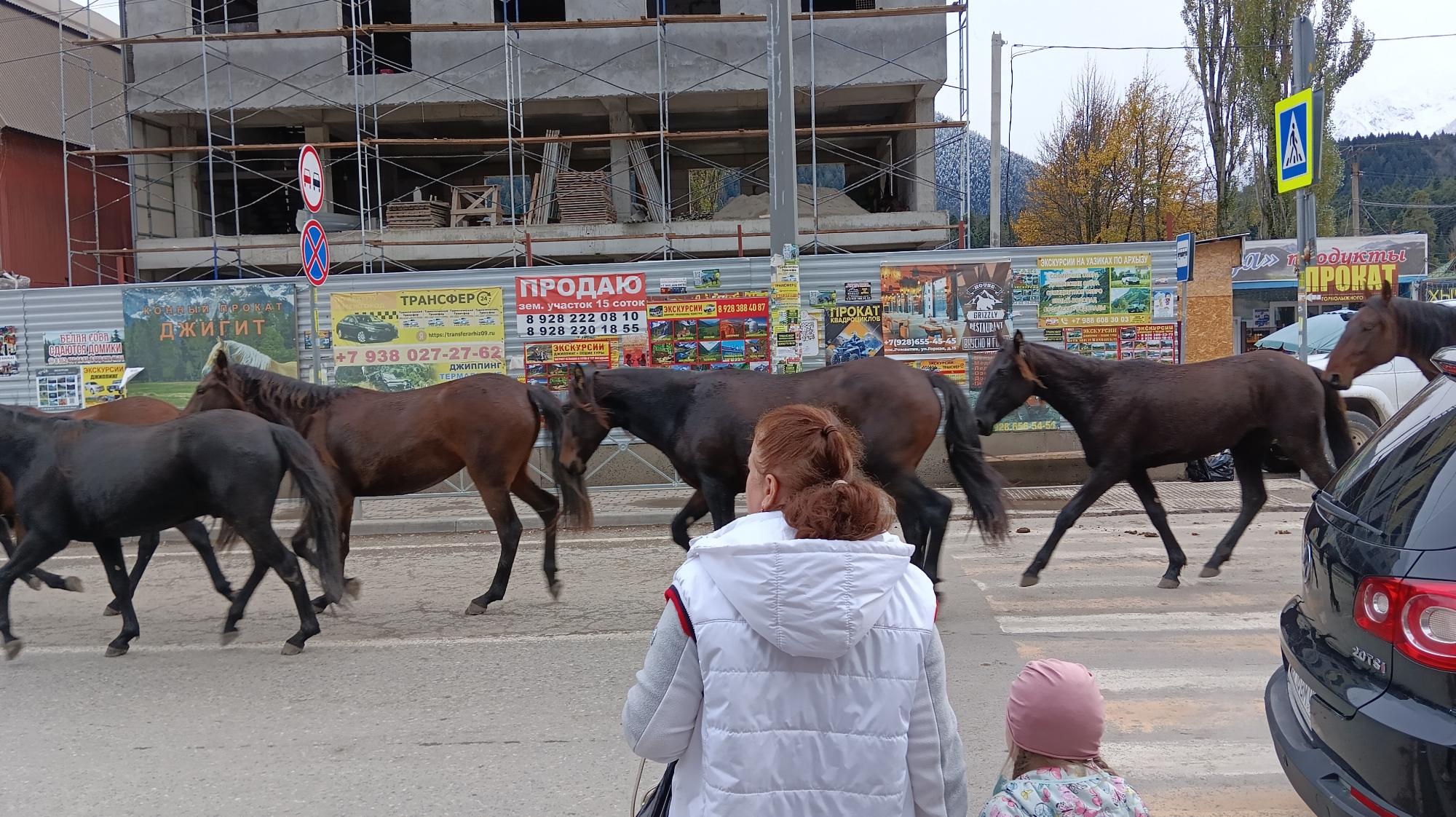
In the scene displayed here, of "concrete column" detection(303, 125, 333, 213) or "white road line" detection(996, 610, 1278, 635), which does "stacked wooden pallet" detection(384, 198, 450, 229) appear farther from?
"white road line" detection(996, 610, 1278, 635)

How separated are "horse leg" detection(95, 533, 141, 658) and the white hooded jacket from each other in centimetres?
578

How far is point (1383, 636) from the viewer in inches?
108

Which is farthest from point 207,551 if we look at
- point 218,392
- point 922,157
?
point 922,157

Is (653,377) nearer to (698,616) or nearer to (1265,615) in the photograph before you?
(1265,615)

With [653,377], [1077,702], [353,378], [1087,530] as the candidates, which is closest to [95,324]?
[353,378]

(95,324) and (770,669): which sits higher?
(95,324)

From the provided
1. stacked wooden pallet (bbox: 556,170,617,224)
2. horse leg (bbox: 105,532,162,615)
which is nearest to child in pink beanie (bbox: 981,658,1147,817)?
horse leg (bbox: 105,532,162,615)

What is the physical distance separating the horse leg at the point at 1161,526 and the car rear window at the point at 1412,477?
161 inches

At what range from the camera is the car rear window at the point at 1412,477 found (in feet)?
8.96

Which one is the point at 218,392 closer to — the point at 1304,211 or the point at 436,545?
the point at 436,545

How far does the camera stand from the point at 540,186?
2283 cm

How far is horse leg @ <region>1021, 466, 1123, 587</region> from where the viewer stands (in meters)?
7.22

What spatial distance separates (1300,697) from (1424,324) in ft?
23.5

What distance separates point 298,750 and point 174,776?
1.65ft
